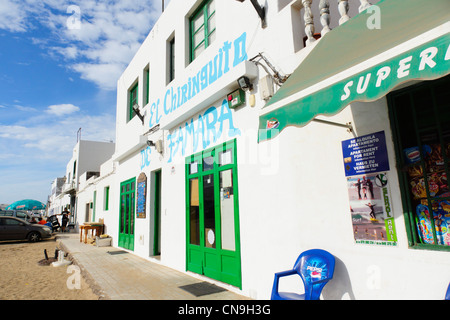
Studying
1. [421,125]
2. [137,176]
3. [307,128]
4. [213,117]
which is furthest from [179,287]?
[137,176]

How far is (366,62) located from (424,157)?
1265mm

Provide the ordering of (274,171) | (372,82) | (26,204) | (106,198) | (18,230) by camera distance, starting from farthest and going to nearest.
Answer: (26,204) < (18,230) < (106,198) < (274,171) < (372,82)

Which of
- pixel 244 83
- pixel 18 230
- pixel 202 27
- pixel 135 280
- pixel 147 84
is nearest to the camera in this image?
pixel 244 83

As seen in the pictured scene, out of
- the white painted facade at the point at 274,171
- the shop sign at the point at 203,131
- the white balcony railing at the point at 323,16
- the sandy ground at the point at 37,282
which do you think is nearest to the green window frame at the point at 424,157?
the white painted facade at the point at 274,171

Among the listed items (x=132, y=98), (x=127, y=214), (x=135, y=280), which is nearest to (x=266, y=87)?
(x=135, y=280)

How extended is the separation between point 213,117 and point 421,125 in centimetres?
390

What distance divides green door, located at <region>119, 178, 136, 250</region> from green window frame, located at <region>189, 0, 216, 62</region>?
5659 millimetres

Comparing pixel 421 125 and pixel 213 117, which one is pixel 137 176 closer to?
pixel 213 117

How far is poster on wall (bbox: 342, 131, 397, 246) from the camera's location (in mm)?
3043

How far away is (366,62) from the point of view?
2.40 meters

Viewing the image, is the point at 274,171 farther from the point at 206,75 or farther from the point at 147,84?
the point at 147,84

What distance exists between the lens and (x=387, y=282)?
2.92m

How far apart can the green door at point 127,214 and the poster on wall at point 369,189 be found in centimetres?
883

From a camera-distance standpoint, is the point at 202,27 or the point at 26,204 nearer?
the point at 202,27
